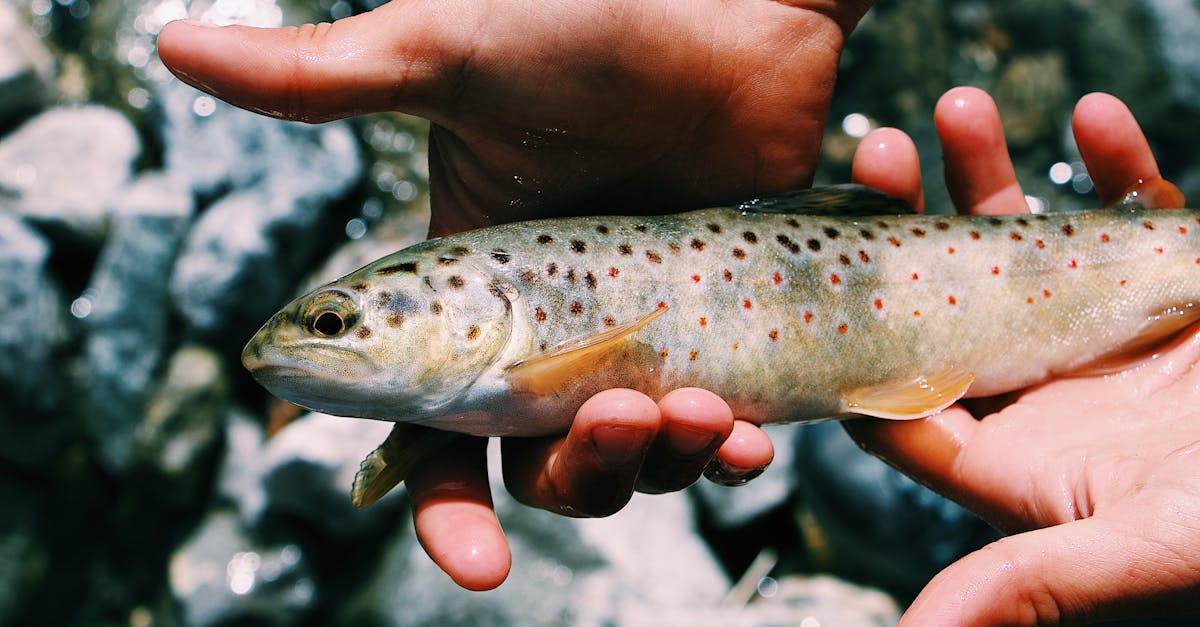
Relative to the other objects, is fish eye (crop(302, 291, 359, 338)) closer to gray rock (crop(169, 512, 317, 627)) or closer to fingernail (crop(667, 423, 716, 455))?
fingernail (crop(667, 423, 716, 455))

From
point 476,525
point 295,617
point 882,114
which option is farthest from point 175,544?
point 882,114

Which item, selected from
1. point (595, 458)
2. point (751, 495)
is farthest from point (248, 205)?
point (595, 458)

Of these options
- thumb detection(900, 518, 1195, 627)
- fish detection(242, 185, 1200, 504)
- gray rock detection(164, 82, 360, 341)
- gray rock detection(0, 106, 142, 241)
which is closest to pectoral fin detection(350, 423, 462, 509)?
fish detection(242, 185, 1200, 504)

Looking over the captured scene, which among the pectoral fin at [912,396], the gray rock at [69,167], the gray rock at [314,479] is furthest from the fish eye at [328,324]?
the gray rock at [69,167]

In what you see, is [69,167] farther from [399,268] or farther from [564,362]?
[564,362]

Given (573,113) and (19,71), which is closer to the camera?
(573,113)
